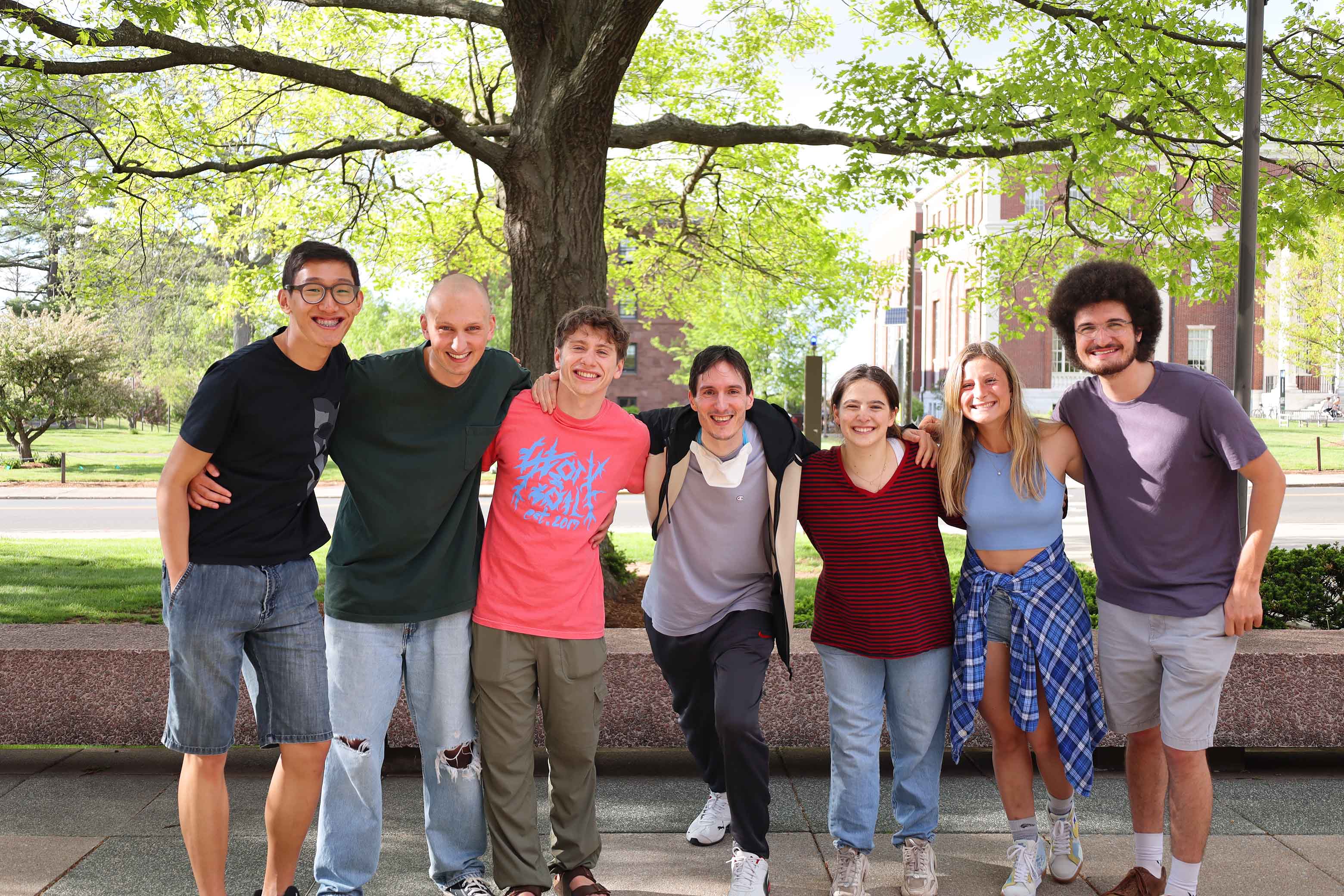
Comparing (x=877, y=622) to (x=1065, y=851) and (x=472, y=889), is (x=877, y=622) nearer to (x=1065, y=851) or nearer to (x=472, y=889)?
(x=1065, y=851)

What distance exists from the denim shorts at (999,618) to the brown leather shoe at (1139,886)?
2.91 feet

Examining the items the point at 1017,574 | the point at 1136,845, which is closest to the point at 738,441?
the point at 1017,574

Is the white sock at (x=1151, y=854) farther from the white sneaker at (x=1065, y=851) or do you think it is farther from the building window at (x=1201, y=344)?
the building window at (x=1201, y=344)

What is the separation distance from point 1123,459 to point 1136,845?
1.36 m

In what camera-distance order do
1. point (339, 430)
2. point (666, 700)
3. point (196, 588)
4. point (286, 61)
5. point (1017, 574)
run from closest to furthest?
point (196, 588)
point (339, 430)
point (1017, 574)
point (666, 700)
point (286, 61)

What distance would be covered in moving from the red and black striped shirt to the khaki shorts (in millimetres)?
582

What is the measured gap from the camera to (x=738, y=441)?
3.79 metres

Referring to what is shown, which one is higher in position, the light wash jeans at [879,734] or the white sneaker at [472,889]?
the light wash jeans at [879,734]

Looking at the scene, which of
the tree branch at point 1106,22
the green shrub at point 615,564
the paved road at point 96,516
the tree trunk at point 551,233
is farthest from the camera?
the paved road at point 96,516

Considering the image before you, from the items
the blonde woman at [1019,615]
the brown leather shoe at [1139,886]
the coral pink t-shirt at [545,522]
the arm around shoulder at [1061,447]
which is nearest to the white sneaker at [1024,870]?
the blonde woman at [1019,615]

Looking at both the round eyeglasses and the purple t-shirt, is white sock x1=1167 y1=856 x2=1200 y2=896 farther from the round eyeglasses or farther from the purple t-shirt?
the round eyeglasses

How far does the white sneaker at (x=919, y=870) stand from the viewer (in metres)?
3.59

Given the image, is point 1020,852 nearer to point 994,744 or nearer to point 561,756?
point 994,744

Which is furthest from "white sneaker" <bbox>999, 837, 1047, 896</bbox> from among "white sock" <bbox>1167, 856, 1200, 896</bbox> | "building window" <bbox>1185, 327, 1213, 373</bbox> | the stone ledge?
"building window" <bbox>1185, 327, 1213, 373</bbox>
